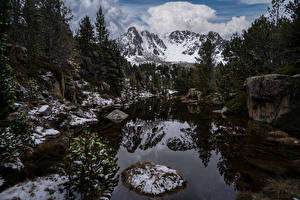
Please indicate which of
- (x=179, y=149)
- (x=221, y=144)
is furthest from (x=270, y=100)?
(x=179, y=149)

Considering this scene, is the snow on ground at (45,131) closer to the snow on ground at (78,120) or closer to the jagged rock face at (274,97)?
the snow on ground at (78,120)

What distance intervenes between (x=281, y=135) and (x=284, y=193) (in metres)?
11.1

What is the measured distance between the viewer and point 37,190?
626cm

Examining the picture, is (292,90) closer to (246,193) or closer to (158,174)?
(246,193)

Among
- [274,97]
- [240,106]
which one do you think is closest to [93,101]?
[240,106]

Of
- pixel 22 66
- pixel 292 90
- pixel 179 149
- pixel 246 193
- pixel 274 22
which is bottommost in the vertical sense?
pixel 179 149

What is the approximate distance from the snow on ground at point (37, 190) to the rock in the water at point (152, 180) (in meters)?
3.36

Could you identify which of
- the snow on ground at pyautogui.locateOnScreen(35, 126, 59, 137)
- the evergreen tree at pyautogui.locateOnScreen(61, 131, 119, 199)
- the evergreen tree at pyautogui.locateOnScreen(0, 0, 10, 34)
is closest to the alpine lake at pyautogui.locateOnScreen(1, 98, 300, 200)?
the evergreen tree at pyautogui.locateOnScreen(61, 131, 119, 199)

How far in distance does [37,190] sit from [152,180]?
5.38m

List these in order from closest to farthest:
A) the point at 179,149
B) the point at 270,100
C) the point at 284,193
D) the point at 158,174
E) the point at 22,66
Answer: the point at 284,193 → the point at 158,174 → the point at 179,149 → the point at 270,100 → the point at 22,66

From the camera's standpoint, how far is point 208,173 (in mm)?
9453

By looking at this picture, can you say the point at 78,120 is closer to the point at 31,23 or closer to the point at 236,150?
the point at 236,150

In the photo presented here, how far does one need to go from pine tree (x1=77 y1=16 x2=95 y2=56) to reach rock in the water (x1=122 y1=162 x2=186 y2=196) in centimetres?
5118

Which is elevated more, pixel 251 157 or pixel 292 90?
pixel 292 90
